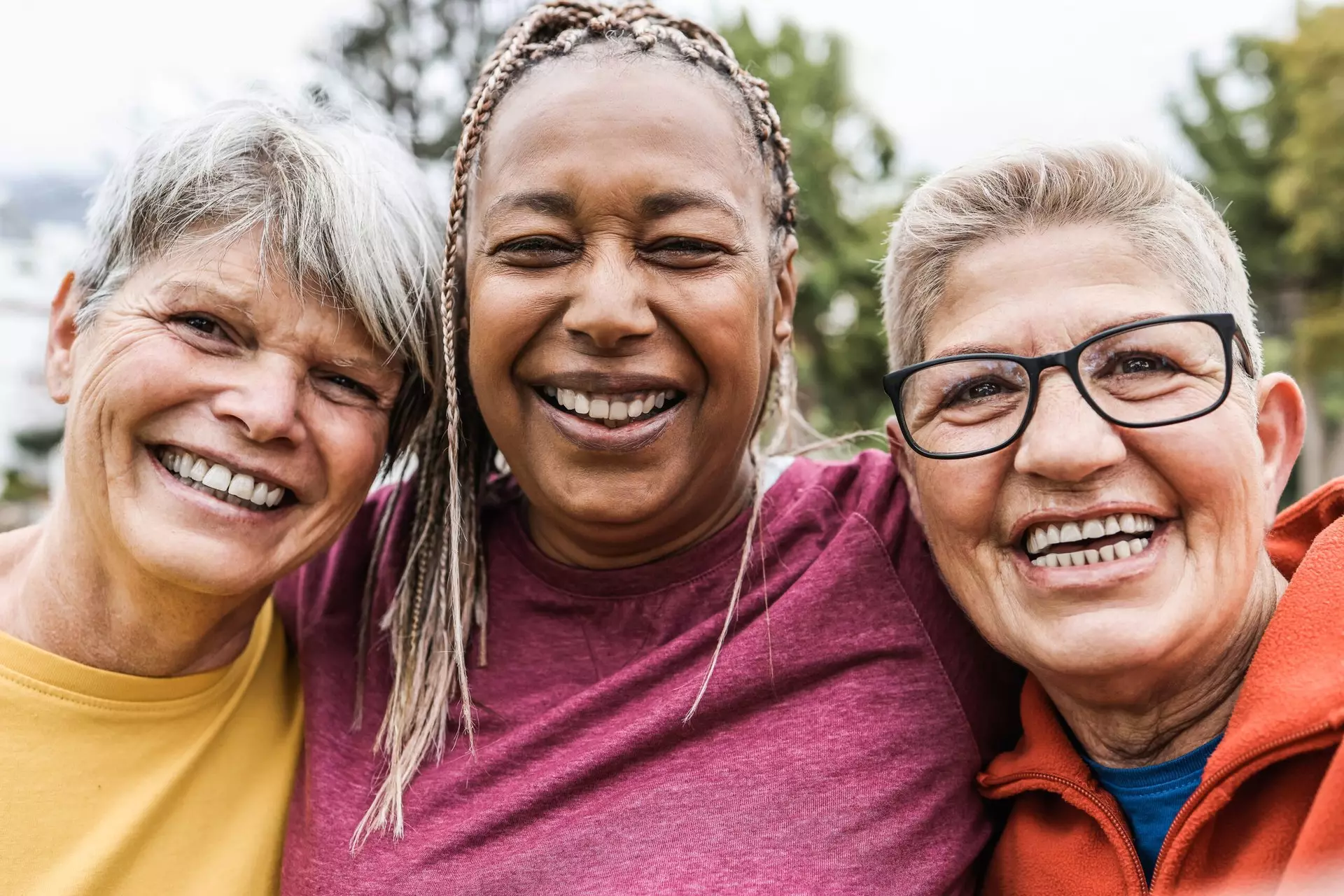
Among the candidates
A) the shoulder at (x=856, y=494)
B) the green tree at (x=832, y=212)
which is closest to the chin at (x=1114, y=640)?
the shoulder at (x=856, y=494)

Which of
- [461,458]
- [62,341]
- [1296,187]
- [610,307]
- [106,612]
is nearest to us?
[610,307]

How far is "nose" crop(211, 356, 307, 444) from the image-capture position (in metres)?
1.93

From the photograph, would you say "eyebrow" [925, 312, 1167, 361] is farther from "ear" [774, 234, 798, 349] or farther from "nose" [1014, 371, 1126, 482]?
"ear" [774, 234, 798, 349]

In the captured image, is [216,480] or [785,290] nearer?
[216,480]

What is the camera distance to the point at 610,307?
185 cm

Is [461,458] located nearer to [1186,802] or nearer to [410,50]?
[1186,802]

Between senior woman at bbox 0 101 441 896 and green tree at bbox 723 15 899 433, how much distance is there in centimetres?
935

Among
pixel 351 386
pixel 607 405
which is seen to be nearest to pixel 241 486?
pixel 351 386

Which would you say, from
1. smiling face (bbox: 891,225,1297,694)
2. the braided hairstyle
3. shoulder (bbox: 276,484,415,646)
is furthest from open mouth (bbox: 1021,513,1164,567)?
shoulder (bbox: 276,484,415,646)

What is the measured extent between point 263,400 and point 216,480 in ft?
0.65

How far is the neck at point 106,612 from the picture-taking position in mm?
2039

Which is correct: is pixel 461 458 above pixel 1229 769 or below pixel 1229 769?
below

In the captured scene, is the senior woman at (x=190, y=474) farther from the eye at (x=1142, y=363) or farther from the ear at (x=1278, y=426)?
the ear at (x=1278, y=426)

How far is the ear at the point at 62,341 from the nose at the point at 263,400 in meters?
0.43
